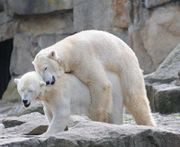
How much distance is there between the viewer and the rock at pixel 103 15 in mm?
15898

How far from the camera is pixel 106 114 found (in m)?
6.83

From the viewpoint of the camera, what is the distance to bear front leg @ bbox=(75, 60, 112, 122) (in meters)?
6.66

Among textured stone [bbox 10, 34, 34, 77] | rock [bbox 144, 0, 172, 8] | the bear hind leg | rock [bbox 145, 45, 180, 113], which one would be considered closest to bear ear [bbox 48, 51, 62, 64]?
the bear hind leg

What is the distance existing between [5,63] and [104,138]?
17.1 meters

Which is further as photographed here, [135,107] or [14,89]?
[14,89]

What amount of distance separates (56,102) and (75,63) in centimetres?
50

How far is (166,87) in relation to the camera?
30.9ft

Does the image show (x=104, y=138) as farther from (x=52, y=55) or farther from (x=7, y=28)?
(x=7, y=28)

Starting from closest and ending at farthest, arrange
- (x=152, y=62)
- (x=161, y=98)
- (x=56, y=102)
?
(x=56, y=102), (x=161, y=98), (x=152, y=62)

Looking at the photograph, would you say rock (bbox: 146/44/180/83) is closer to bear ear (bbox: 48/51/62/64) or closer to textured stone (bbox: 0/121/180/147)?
bear ear (bbox: 48/51/62/64)

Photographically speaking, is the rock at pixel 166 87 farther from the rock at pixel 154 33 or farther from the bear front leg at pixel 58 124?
the rock at pixel 154 33

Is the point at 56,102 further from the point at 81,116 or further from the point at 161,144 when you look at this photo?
the point at 161,144

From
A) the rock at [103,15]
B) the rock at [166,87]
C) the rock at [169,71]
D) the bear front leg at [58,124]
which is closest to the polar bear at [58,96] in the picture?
the bear front leg at [58,124]

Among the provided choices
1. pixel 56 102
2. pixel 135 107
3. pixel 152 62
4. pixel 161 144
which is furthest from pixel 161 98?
pixel 152 62
